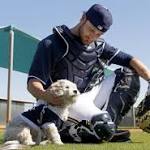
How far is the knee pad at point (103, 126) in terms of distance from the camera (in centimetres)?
409

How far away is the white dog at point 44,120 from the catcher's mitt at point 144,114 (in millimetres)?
735

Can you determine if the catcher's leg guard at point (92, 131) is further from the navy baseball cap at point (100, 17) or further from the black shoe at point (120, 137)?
the navy baseball cap at point (100, 17)

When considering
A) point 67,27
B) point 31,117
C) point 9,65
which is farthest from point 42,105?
point 9,65

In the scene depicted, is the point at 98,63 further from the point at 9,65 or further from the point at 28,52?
the point at 28,52

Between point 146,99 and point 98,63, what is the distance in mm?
584

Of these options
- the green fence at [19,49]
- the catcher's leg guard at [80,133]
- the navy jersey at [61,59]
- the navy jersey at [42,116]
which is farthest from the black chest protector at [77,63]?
the green fence at [19,49]

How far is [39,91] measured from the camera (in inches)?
153

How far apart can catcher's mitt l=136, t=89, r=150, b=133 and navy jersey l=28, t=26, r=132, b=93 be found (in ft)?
1.60

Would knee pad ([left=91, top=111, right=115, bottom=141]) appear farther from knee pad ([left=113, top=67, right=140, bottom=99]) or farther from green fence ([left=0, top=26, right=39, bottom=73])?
green fence ([left=0, top=26, right=39, bottom=73])

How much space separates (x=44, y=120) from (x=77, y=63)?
2.37ft

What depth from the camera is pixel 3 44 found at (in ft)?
29.4

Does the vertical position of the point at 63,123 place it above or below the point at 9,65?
below

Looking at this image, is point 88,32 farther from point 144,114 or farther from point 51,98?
point 144,114

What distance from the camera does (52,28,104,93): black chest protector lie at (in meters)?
Answer: 4.25
